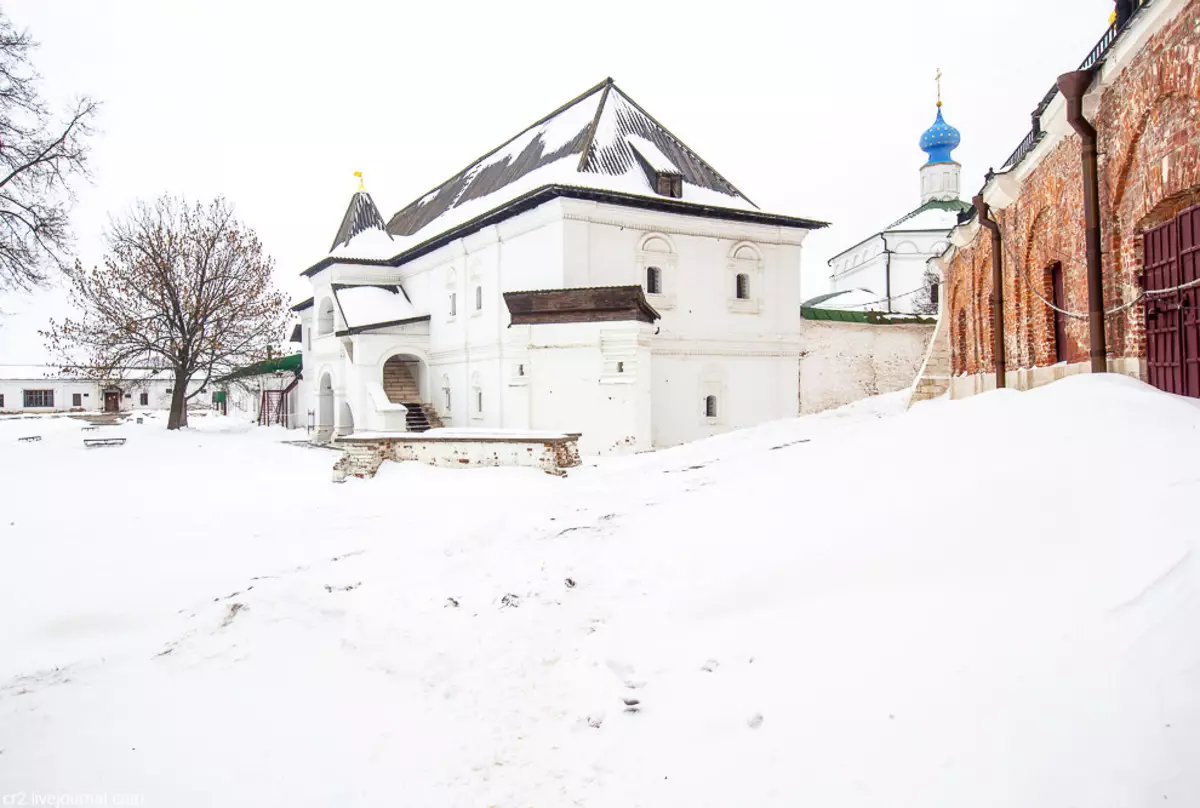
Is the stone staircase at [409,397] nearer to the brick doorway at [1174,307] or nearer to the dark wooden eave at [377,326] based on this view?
the dark wooden eave at [377,326]

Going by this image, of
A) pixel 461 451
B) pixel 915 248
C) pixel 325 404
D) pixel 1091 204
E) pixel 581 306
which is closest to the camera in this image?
pixel 1091 204

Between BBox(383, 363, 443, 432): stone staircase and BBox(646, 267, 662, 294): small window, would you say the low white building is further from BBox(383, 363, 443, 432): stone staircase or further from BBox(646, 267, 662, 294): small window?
BBox(646, 267, 662, 294): small window

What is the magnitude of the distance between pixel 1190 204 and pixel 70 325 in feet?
96.8

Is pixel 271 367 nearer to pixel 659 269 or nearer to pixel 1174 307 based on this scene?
pixel 659 269

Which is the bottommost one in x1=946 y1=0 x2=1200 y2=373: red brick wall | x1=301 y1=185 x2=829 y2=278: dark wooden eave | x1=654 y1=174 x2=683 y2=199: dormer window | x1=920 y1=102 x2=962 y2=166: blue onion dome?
x1=946 y1=0 x2=1200 y2=373: red brick wall

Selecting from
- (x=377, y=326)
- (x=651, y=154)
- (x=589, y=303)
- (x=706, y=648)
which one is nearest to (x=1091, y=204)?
(x=706, y=648)

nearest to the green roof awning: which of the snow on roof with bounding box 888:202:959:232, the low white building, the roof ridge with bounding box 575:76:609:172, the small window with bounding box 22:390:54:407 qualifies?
the roof ridge with bounding box 575:76:609:172

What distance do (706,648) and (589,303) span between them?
11.2 metres

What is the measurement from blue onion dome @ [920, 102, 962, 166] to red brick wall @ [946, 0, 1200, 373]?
30.9 m

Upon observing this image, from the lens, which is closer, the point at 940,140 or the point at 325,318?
the point at 325,318

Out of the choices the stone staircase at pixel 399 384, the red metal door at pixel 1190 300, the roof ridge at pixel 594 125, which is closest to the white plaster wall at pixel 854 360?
the roof ridge at pixel 594 125

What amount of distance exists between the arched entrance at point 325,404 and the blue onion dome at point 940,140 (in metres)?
32.8

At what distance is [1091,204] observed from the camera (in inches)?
247

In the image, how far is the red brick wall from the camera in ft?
16.2
